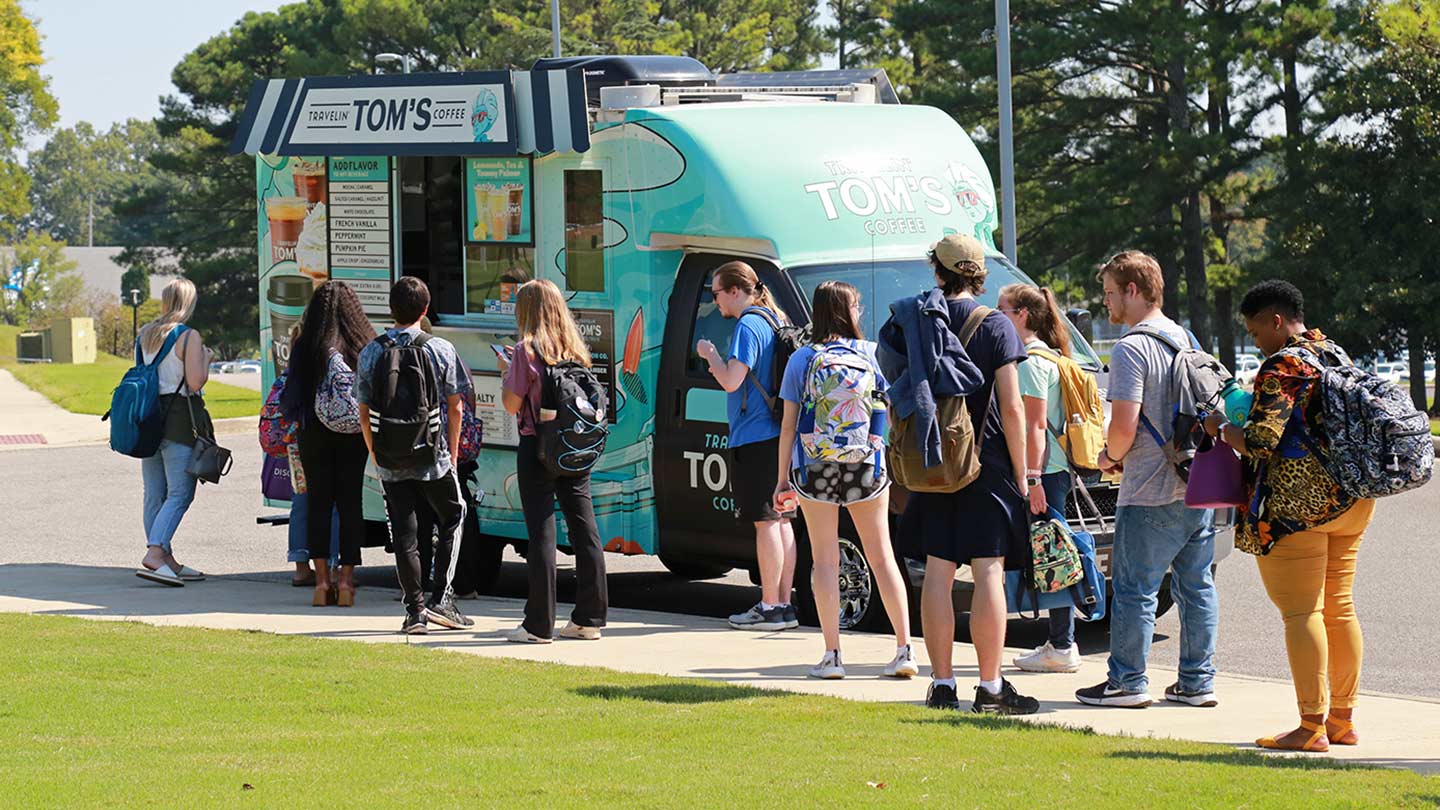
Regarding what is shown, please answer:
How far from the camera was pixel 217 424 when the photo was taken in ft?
90.7

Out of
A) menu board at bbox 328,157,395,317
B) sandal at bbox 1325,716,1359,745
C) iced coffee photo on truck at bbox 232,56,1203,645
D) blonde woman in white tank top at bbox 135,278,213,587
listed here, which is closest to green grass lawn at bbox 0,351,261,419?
blonde woman in white tank top at bbox 135,278,213,587

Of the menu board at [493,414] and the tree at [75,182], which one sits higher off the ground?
the tree at [75,182]

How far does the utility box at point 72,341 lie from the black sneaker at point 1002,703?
6359 cm

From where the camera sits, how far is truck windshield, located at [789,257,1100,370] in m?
9.88

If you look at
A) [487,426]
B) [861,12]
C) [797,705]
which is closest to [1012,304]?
[797,705]

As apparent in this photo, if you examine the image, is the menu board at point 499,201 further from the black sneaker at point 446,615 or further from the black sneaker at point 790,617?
the black sneaker at point 790,617

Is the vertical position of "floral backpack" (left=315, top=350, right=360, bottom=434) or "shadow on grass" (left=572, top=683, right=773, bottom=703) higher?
"floral backpack" (left=315, top=350, right=360, bottom=434)

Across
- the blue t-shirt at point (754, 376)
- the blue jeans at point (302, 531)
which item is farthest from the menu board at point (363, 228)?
the blue t-shirt at point (754, 376)

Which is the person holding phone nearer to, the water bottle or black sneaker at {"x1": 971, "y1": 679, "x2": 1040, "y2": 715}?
black sneaker at {"x1": 971, "y1": 679, "x2": 1040, "y2": 715}

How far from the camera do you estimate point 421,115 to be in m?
11.1

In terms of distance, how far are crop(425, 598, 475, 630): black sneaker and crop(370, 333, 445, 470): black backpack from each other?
801 millimetres

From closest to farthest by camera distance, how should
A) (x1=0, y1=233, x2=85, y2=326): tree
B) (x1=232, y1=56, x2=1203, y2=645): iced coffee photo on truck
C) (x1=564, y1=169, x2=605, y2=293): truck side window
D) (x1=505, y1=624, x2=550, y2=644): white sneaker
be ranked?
(x1=505, y1=624, x2=550, y2=644): white sneaker < (x1=232, y1=56, x2=1203, y2=645): iced coffee photo on truck < (x1=564, y1=169, x2=605, y2=293): truck side window < (x1=0, y1=233, x2=85, y2=326): tree

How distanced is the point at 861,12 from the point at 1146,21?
737 inches

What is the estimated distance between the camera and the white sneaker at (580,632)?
31.2 ft
